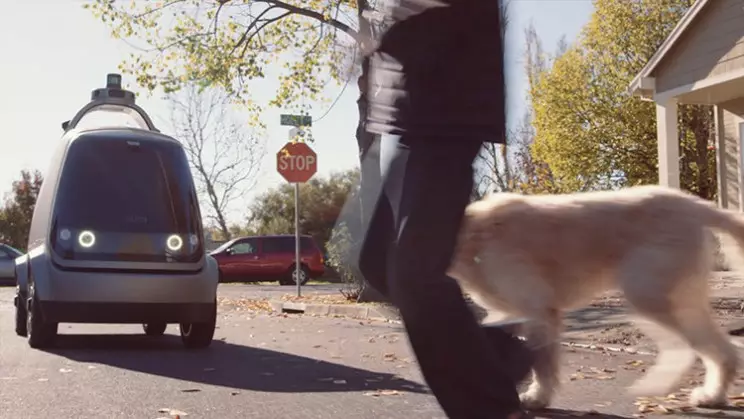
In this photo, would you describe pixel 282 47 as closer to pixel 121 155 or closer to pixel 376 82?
pixel 121 155

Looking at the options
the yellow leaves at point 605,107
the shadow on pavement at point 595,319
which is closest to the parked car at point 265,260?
the yellow leaves at point 605,107

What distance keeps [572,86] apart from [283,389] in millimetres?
26670

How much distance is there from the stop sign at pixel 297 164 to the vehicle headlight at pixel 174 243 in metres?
7.77

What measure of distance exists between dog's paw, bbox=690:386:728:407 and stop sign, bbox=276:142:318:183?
11.8 m

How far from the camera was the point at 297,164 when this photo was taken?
52.3 feet

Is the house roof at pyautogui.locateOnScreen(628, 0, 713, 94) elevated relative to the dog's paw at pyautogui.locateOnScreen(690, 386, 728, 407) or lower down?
elevated

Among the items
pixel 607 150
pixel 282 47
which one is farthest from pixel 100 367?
pixel 607 150

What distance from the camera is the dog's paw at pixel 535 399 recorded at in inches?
159

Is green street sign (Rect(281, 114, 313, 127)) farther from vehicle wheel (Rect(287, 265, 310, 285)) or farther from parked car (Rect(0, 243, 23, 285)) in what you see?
parked car (Rect(0, 243, 23, 285))

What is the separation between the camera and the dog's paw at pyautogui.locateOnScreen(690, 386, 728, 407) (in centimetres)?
427

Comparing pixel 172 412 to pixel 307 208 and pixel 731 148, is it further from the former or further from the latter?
pixel 307 208

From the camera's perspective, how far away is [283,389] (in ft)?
17.6

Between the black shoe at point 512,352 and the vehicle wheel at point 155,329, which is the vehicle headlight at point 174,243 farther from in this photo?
the black shoe at point 512,352

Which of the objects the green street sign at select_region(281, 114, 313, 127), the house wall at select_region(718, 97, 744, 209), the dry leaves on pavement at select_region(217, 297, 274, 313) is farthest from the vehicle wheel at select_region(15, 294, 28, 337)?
the house wall at select_region(718, 97, 744, 209)
